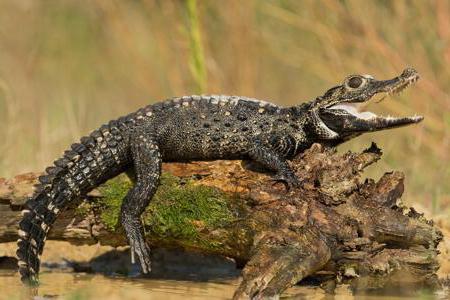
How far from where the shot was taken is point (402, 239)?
19.0 feet

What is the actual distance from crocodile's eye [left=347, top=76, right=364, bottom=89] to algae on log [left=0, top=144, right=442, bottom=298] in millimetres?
619

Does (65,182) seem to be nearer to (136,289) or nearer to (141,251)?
(141,251)

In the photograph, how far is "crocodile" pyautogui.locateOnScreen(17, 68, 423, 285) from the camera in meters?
6.23

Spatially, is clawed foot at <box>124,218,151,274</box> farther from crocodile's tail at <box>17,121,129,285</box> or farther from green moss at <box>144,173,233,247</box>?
crocodile's tail at <box>17,121,129,285</box>

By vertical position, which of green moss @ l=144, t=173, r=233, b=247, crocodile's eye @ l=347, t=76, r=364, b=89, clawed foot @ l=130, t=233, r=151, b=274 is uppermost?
crocodile's eye @ l=347, t=76, r=364, b=89

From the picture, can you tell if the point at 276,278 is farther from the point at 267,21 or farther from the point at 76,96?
the point at 76,96

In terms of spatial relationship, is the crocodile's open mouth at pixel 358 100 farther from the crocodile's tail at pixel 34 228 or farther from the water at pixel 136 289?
the crocodile's tail at pixel 34 228

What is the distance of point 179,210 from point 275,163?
743mm

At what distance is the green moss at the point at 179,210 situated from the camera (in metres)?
6.00

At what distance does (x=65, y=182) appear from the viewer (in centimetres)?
632

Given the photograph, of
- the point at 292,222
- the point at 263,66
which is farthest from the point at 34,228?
the point at 263,66

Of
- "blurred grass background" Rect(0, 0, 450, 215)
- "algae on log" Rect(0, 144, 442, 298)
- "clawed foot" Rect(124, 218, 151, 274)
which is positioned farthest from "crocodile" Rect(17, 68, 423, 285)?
"blurred grass background" Rect(0, 0, 450, 215)

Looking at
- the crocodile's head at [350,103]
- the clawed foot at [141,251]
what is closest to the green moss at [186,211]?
the clawed foot at [141,251]

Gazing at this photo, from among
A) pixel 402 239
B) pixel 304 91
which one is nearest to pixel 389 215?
pixel 402 239
